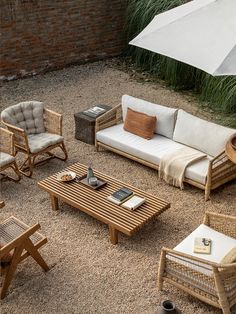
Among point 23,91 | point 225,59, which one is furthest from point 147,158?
point 23,91

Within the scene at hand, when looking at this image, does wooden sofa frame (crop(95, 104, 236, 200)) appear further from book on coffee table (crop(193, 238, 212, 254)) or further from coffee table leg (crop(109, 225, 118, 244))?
coffee table leg (crop(109, 225, 118, 244))

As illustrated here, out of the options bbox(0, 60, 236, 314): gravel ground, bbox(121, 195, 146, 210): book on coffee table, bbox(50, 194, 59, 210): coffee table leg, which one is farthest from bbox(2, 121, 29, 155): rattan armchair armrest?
bbox(121, 195, 146, 210): book on coffee table

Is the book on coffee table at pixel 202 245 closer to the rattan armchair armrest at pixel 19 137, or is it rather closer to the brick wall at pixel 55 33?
the rattan armchair armrest at pixel 19 137

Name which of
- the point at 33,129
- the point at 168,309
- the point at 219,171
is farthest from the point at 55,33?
the point at 168,309

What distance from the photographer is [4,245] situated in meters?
4.54

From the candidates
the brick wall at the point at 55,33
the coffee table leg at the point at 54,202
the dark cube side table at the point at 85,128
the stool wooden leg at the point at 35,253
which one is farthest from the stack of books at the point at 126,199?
the brick wall at the point at 55,33

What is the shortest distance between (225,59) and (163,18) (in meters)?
1.45

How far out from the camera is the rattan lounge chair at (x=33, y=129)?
676cm

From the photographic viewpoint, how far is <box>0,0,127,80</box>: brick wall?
10.4 metres

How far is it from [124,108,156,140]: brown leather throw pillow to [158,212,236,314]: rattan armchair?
2671 millimetres

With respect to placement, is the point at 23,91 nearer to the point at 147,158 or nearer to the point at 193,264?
the point at 147,158

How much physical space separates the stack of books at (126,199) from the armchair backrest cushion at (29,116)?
88.8 inches

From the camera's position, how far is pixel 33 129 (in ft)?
23.7

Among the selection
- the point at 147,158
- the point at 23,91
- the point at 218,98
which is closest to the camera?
the point at 147,158
